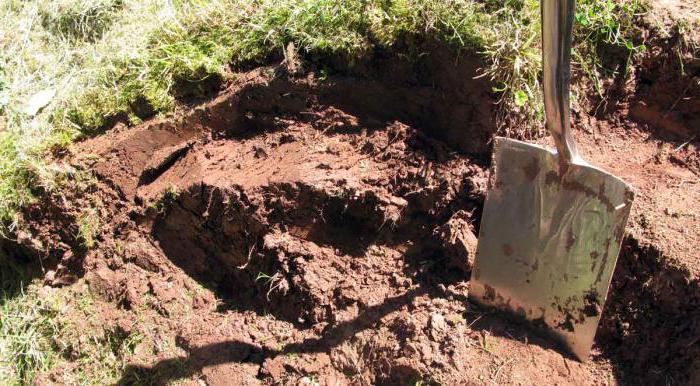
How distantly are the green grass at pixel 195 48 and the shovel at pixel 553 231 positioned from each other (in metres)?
0.42

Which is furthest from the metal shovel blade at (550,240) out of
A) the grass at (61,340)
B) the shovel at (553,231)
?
the grass at (61,340)

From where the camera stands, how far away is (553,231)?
2.31 meters

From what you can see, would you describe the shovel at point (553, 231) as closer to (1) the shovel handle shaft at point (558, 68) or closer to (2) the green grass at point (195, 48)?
(1) the shovel handle shaft at point (558, 68)

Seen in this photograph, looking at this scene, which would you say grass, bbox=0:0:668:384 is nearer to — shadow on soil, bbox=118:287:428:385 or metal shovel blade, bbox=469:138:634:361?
shadow on soil, bbox=118:287:428:385

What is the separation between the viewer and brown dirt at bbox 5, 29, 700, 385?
238 cm

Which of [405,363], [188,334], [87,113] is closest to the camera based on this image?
[405,363]

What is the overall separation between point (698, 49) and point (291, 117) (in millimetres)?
1746

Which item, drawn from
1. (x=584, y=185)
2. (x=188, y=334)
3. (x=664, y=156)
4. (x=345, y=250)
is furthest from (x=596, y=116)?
(x=188, y=334)

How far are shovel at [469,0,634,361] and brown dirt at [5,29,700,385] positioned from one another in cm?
12

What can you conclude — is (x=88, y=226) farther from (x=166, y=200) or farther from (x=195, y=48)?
(x=195, y=48)

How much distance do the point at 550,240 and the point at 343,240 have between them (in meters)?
0.89

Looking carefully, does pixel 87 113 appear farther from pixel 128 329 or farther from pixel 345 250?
pixel 345 250

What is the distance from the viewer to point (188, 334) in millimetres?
2824

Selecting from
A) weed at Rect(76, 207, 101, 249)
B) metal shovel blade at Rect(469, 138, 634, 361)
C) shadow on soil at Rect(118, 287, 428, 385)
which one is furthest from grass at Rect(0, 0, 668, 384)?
metal shovel blade at Rect(469, 138, 634, 361)
